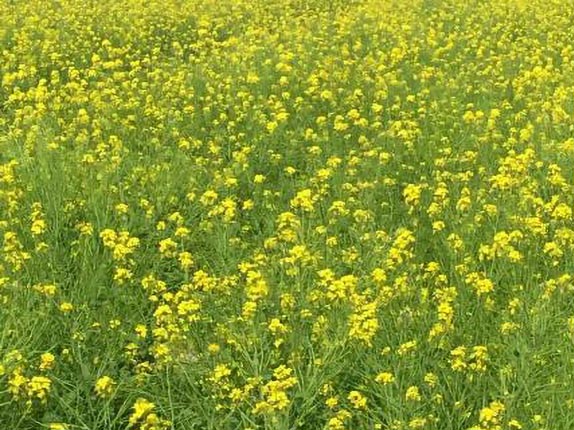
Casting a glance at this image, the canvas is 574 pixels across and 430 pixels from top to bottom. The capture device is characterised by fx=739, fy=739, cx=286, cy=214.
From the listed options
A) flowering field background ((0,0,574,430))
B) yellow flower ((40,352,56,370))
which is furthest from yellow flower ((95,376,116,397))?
yellow flower ((40,352,56,370))

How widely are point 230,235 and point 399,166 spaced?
174 centimetres

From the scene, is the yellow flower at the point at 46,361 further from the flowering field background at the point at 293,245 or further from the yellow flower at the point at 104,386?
the yellow flower at the point at 104,386

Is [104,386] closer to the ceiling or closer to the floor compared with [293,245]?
closer to the ceiling

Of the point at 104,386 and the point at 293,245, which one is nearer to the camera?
the point at 104,386

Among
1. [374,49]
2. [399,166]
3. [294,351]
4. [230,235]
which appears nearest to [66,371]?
[294,351]

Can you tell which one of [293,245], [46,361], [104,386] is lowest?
[293,245]

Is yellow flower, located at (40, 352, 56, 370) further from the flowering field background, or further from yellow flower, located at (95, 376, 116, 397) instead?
yellow flower, located at (95, 376, 116, 397)

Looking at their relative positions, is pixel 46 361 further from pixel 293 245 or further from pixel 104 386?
pixel 293 245

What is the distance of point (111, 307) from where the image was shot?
432 centimetres

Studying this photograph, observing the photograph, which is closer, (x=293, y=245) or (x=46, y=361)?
(x=46, y=361)

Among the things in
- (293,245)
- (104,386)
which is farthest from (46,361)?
(293,245)

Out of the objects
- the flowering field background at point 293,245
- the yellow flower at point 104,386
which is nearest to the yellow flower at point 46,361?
the flowering field background at point 293,245

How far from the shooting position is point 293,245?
4828mm

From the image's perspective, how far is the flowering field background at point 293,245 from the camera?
3.54 meters
